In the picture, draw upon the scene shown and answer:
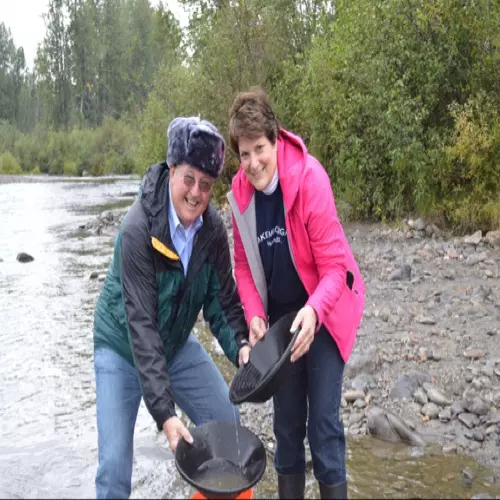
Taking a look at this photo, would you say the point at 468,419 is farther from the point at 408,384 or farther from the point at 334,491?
the point at 334,491

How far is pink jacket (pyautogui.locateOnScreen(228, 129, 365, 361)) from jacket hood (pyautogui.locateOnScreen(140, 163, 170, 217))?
1.03 ft

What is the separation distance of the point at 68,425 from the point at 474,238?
6695 millimetres

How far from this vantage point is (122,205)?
72.8 feet

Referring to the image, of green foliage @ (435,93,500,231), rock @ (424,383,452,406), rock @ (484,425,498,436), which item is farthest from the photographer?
green foliage @ (435,93,500,231)

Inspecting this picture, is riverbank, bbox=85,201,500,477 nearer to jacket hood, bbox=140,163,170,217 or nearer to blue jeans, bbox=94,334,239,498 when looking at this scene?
blue jeans, bbox=94,334,239,498

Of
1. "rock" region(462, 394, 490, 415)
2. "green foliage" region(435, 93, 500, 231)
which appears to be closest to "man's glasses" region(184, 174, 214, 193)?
"rock" region(462, 394, 490, 415)

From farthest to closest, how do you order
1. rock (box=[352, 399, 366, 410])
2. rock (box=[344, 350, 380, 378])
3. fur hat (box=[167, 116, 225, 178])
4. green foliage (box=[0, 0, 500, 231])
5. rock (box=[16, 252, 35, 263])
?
rock (box=[16, 252, 35, 263])
green foliage (box=[0, 0, 500, 231])
rock (box=[344, 350, 380, 378])
rock (box=[352, 399, 366, 410])
fur hat (box=[167, 116, 225, 178])

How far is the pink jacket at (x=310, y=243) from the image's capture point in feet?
8.80

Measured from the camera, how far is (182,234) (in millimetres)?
2736

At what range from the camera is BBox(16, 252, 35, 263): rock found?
42.0ft

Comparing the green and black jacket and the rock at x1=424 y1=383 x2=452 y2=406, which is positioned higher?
the green and black jacket

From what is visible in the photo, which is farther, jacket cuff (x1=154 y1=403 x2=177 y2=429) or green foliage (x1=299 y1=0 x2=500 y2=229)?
green foliage (x1=299 y1=0 x2=500 y2=229)

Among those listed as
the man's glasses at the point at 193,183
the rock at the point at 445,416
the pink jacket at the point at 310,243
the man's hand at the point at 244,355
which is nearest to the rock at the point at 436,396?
the rock at the point at 445,416

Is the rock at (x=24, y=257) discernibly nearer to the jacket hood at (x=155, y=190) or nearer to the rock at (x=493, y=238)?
the rock at (x=493, y=238)
